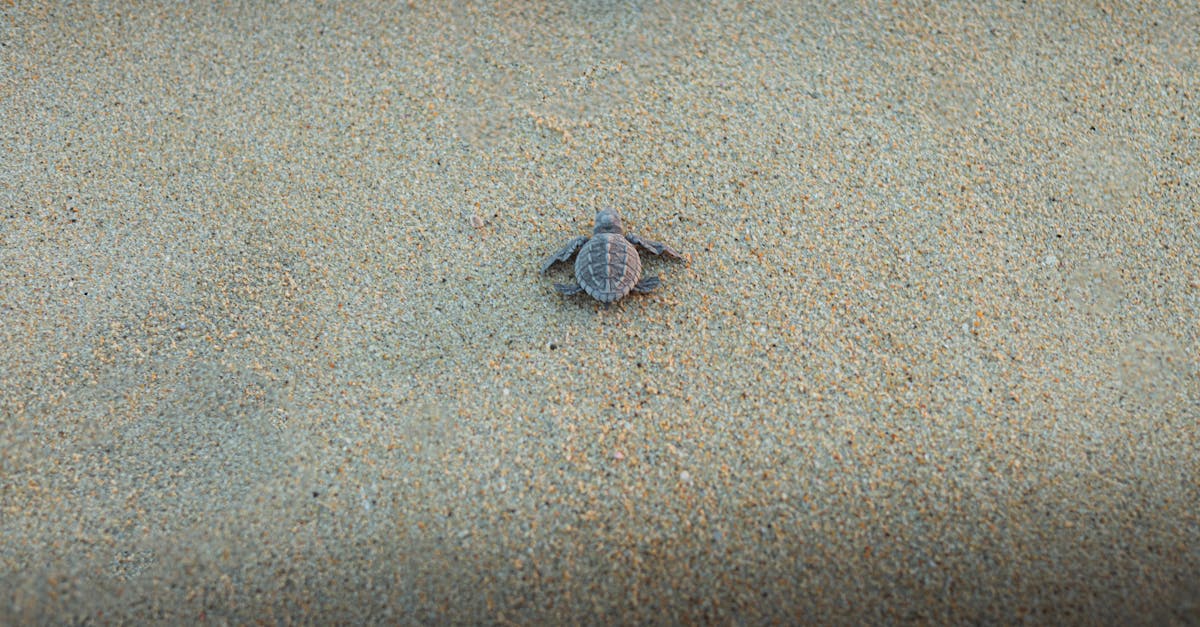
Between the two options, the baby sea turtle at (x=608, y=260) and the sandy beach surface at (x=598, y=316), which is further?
the baby sea turtle at (x=608, y=260)

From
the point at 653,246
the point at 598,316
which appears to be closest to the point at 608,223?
the point at 653,246

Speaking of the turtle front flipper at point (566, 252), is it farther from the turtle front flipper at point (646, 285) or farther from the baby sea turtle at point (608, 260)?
the turtle front flipper at point (646, 285)

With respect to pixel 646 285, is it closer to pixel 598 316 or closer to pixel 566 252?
pixel 598 316

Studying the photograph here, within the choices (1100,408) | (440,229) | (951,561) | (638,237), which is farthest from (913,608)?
(440,229)

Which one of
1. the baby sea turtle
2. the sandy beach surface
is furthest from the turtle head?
the sandy beach surface

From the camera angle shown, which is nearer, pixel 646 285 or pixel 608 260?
pixel 608 260

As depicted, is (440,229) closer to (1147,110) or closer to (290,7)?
(290,7)

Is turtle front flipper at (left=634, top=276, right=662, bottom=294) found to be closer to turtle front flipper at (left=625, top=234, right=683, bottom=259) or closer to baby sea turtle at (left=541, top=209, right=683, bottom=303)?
baby sea turtle at (left=541, top=209, right=683, bottom=303)

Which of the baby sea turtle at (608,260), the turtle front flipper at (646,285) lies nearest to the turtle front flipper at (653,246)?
the baby sea turtle at (608,260)
